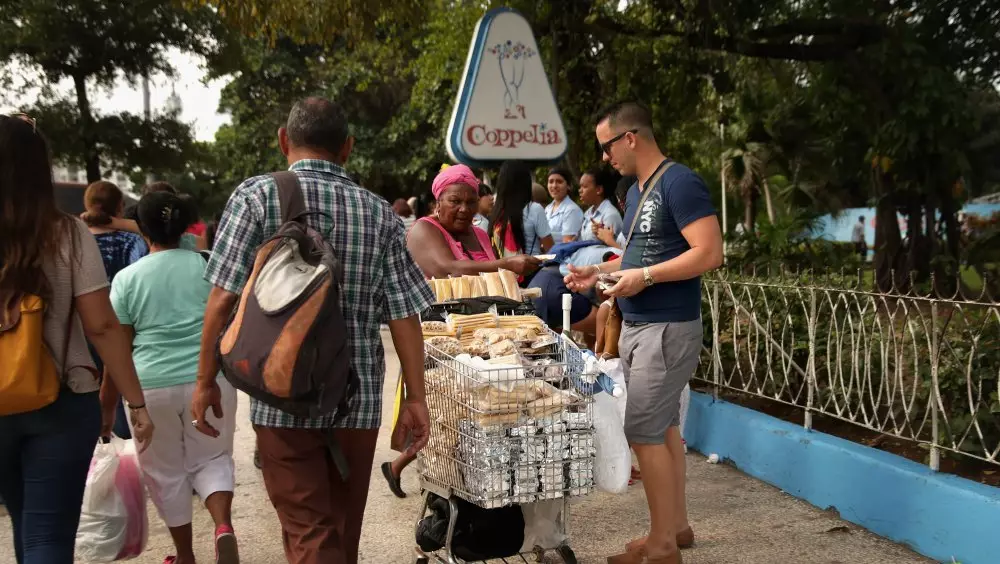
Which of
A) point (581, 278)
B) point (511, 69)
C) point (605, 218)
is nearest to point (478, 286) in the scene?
point (581, 278)

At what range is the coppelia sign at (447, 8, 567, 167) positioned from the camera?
20.2ft

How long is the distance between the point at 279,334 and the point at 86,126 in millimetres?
17469

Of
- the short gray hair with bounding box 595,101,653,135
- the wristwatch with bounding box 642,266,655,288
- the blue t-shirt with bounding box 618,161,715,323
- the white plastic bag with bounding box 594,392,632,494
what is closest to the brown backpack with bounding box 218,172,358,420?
the white plastic bag with bounding box 594,392,632,494

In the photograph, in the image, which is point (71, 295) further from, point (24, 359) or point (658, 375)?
point (658, 375)

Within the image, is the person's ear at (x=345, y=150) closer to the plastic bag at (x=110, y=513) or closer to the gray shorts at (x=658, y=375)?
the gray shorts at (x=658, y=375)

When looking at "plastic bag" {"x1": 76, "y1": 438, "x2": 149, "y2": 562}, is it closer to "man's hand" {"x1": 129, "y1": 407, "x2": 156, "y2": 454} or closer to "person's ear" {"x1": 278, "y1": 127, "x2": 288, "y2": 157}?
"man's hand" {"x1": 129, "y1": 407, "x2": 156, "y2": 454}

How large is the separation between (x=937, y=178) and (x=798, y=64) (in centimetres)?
221

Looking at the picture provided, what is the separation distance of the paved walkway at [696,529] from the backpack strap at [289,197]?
223cm

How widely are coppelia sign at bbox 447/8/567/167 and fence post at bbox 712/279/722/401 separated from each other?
1.39m

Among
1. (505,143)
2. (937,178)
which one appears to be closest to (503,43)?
(505,143)

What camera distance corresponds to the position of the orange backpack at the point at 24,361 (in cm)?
286

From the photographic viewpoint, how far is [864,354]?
5.15 meters

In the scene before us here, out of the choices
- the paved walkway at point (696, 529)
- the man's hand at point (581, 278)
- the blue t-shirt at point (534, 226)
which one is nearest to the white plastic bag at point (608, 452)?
the man's hand at point (581, 278)

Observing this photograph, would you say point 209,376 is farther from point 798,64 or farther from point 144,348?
point 798,64
